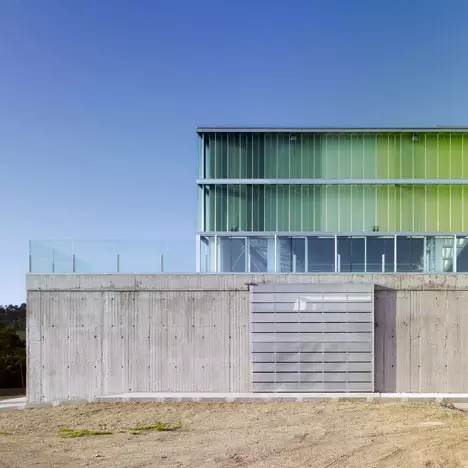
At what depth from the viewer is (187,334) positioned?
1889 cm

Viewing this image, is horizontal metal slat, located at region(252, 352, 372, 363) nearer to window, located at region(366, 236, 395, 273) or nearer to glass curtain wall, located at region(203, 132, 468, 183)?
window, located at region(366, 236, 395, 273)

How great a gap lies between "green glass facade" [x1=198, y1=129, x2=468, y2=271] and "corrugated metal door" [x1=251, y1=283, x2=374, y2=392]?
2.86 metres

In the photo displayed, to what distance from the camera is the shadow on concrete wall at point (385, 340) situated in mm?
18578

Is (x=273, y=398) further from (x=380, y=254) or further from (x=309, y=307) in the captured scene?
(x=380, y=254)

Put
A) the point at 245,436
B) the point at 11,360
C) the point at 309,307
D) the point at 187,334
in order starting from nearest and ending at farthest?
the point at 245,436 < the point at 309,307 < the point at 187,334 < the point at 11,360

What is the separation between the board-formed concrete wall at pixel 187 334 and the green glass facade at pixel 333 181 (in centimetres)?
233

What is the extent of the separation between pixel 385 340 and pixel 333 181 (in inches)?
238

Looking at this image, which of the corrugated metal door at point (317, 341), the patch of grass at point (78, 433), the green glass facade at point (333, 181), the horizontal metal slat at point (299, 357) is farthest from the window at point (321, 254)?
the patch of grass at point (78, 433)

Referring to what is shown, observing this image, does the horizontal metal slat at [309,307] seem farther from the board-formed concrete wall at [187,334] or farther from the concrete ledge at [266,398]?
the concrete ledge at [266,398]

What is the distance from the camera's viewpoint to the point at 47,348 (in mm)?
18797

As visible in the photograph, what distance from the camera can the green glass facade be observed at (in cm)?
2020

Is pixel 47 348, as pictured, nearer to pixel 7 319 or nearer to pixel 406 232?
pixel 406 232

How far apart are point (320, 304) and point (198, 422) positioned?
5894 millimetres

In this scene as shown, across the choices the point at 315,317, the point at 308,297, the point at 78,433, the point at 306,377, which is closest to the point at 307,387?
the point at 306,377
